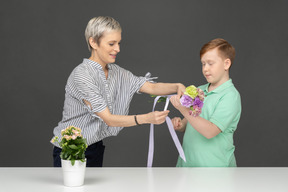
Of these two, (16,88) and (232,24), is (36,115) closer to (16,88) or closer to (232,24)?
(16,88)

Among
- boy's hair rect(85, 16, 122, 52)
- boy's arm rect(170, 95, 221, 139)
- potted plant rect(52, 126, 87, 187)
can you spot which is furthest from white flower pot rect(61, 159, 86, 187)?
boy's hair rect(85, 16, 122, 52)

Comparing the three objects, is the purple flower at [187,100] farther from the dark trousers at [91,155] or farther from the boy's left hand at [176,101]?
the dark trousers at [91,155]

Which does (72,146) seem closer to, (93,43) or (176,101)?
(176,101)

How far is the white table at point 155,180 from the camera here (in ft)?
7.22

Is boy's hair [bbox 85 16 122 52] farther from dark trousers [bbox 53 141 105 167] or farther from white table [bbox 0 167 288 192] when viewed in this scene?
white table [bbox 0 167 288 192]

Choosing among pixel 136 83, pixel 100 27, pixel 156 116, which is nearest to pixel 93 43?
pixel 100 27

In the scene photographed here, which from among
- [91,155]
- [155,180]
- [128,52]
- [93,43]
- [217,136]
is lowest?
[91,155]

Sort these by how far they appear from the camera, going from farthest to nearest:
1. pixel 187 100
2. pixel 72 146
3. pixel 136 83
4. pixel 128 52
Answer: pixel 128 52
pixel 136 83
pixel 187 100
pixel 72 146

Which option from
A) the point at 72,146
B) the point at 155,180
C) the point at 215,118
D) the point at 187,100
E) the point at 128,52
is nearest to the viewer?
the point at 72,146

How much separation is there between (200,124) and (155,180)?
0.59 m

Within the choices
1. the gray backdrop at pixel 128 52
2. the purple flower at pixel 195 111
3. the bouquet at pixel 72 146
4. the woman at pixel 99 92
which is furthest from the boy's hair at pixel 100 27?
the gray backdrop at pixel 128 52

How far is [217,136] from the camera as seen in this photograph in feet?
9.70

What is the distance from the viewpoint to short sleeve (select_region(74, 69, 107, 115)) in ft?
9.68

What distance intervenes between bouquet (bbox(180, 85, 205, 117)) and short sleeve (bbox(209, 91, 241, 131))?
35 centimetres
